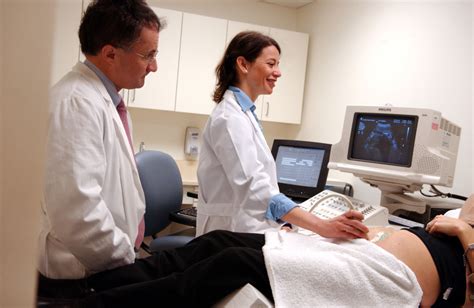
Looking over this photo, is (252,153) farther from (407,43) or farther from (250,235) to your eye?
(407,43)

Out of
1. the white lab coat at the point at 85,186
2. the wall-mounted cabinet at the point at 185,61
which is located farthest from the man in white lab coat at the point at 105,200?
the wall-mounted cabinet at the point at 185,61

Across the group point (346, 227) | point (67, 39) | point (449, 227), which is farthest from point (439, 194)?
point (67, 39)

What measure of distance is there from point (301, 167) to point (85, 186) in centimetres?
190

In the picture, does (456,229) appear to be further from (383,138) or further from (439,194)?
(439,194)

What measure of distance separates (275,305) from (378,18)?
2.56m

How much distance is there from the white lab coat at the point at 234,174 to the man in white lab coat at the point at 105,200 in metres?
0.33

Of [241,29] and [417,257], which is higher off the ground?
[241,29]

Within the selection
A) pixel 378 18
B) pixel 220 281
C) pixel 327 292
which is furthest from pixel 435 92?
pixel 220 281

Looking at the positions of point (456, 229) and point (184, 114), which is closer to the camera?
point (456, 229)

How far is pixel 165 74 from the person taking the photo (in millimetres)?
3338

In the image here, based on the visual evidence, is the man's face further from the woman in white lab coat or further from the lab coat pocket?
the lab coat pocket

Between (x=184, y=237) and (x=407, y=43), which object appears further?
(x=407, y=43)

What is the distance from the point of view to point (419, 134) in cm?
198

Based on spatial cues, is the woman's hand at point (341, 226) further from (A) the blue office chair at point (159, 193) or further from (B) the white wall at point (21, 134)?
(B) the white wall at point (21, 134)
